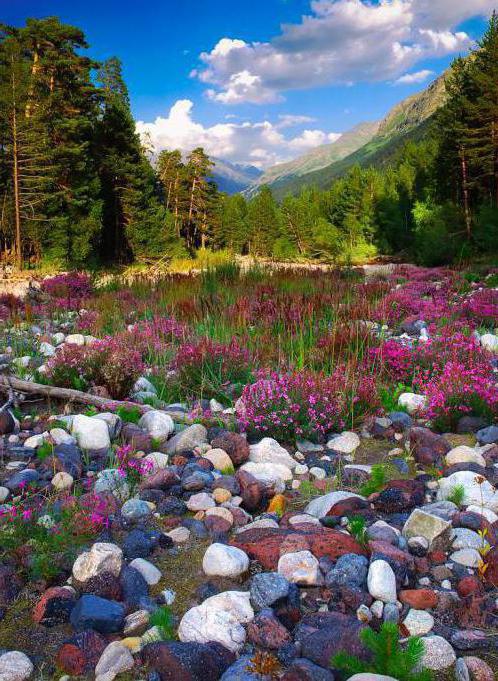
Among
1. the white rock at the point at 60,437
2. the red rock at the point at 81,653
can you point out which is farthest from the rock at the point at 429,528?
the white rock at the point at 60,437

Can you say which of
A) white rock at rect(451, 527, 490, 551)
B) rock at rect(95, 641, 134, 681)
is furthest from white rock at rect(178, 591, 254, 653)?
white rock at rect(451, 527, 490, 551)

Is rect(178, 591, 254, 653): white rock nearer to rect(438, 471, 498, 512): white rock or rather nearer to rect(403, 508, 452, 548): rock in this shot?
rect(403, 508, 452, 548): rock

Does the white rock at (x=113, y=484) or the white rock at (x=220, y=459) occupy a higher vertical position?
the white rock at (x=113, y=484)

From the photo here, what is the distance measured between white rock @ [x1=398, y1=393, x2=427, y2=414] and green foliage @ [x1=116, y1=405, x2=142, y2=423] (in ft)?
6.86

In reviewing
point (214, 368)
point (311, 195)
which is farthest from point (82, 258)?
point (311, 195)

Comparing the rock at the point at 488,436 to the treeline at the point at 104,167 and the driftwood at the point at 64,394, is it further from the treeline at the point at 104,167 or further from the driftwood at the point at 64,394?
the treeline at the point at 104,167

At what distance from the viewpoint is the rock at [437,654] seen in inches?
64.5

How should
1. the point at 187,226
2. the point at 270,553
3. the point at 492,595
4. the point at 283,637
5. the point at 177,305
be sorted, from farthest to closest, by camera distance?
the point at 187,226
the point at 177,305
the point at 270,553
the point at 492,595
the point at 283,637

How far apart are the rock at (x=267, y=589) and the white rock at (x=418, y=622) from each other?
43 centimetres

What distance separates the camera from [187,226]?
46.3 meters

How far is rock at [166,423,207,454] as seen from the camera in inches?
135

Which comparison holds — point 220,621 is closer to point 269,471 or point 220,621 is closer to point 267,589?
point 267,589

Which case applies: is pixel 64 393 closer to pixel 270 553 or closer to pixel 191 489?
pixel 191 489

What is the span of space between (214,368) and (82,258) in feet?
81.2
